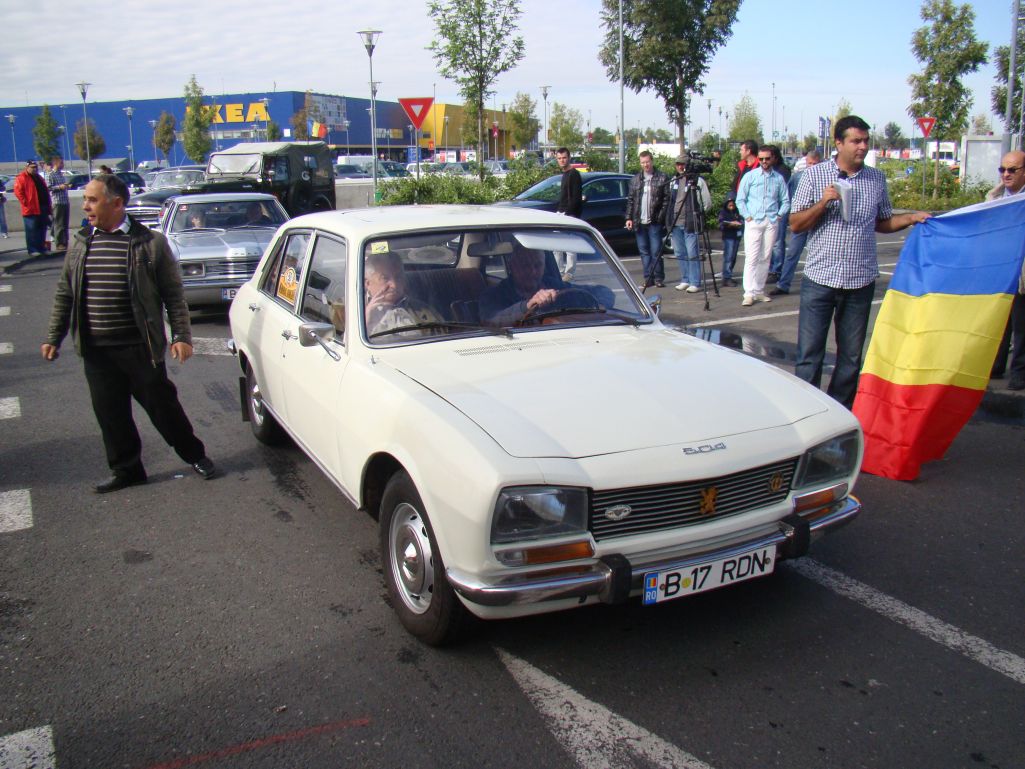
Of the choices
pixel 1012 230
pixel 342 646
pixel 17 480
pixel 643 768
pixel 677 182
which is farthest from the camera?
pixel 677 182

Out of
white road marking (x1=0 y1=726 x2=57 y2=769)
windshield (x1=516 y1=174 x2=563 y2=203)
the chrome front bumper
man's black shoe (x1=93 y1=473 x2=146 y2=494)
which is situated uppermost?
windshield (x1=516 y1=174 x2=563 y2=203)

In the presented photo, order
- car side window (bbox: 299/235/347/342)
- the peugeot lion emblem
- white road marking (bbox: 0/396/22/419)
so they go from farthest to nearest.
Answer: white road marking (bbox: 0/396/22/419), car side window (bbox: 299/235/347/342), the peugeot lion emblem

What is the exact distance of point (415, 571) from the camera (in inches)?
133

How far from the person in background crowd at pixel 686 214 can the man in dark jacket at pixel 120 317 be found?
788cm

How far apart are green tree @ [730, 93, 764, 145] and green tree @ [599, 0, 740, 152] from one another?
45716mm

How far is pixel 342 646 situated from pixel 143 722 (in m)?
0.76

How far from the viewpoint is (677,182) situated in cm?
1181

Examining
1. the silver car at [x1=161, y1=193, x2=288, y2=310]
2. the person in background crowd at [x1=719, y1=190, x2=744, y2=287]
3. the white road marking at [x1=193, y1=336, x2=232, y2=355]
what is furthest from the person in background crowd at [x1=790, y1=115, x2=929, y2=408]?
the silver car at [x1=161, y1=193, x2=288, y2=310]

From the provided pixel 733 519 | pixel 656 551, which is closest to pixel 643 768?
pixel 656 551

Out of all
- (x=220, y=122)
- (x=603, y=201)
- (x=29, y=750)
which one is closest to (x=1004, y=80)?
(x=603, y=201)

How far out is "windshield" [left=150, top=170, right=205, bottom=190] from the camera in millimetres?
25312

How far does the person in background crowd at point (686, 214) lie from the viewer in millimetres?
11555

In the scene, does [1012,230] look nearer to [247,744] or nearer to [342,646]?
[342,646]

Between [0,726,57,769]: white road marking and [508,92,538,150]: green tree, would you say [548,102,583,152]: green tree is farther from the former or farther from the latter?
[0,726,57,769]: white road marking
